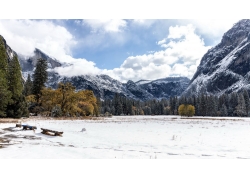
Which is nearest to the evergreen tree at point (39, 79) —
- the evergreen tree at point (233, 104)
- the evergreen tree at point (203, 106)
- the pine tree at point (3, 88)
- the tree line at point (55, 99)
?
the tree line at point (55, 99)

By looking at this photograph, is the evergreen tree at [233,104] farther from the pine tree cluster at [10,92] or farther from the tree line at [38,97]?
the pine tree cluster at [10,92]

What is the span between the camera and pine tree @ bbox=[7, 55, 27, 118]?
39625mm

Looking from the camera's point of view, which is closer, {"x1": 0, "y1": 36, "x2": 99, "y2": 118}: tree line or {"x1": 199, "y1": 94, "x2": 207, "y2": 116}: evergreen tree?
{"x1": 0, "y1": 36, "x2": 99, "y2": 118}: tree line

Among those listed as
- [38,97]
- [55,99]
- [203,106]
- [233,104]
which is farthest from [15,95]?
[233,104]

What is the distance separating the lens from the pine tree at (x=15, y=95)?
39625mm

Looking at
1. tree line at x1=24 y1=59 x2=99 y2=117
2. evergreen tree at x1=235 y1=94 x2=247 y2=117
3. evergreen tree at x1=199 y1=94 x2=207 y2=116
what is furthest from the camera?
evergreen tree at x1=199 y1=94 x2=207 y2=116

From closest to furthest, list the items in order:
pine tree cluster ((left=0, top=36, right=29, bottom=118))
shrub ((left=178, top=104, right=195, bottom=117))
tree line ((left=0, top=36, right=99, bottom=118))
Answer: pine tree cluster ((left=0, top=36, right=29, bottom=118)) → tree line ((left=0, top=36, right=99, bottom=118)) → shrub ((left=178, top=104, right=195, bottom=117))

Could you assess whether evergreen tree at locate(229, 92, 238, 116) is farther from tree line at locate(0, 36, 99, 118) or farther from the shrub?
tree line at locate(0, 36, 99, 118)

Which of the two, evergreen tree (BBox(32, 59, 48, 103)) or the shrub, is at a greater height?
evergreen tree (BBox(32, 59, 48, 103))

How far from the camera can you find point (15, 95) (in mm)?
40750

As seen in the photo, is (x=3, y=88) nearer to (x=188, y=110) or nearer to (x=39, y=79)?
(x=39, y=79)

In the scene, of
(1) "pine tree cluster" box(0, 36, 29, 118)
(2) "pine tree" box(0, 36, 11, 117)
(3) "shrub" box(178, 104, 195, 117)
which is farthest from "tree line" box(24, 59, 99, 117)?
(3) "shrub" box(178, 104, 195, 117)

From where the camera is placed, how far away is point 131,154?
12.0 meters

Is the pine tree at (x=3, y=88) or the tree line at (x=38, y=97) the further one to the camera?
the tree line at (x=38, y=97)
